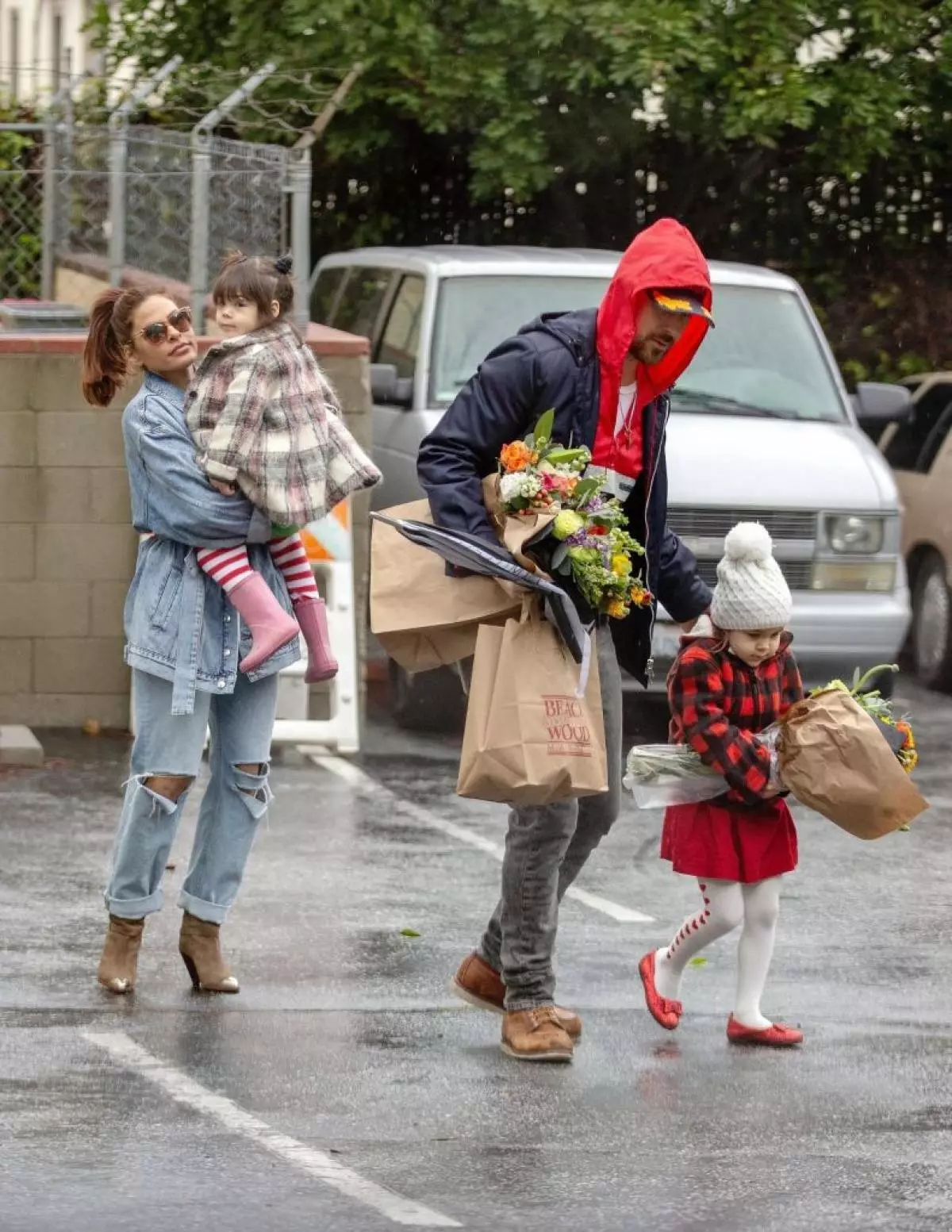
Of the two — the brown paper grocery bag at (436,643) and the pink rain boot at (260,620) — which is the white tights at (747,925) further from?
the pink rain boot at (260,620)

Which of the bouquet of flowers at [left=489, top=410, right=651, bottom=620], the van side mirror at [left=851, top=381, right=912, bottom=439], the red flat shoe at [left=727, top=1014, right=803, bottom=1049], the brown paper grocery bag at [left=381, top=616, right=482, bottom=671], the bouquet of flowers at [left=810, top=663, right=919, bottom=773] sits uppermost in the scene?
the bouquet of flowers at [left=489, top=410, right=651, bottom=620]

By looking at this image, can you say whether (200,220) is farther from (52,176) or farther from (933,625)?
(933,625)

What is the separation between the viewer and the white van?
1127cm

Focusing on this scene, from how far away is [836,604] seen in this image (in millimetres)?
11383

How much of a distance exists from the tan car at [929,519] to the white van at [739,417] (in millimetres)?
1966

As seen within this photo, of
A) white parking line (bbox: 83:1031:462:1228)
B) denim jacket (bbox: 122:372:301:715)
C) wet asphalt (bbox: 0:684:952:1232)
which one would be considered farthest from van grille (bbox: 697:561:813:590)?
white parking line (bbox: 83:1031:462:1228)

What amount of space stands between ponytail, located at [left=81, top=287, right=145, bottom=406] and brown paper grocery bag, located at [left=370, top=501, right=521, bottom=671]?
90 cm

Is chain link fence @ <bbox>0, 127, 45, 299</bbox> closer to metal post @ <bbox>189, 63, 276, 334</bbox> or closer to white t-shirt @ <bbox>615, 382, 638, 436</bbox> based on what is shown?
metal post @ <bbox>189, 63, 276, 334</bbox>

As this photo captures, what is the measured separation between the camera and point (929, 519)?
14.4 meters

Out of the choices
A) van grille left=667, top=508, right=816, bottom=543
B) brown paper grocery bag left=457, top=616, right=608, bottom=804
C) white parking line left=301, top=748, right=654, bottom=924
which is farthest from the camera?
van grille left=667, top=508, right=816, bottom=543

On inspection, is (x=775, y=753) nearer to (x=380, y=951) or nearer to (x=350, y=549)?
(x=380, y=951)

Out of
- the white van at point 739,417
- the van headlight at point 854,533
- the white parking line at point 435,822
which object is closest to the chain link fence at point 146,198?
the white van at point 739,417

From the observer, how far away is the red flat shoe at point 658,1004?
252 inches

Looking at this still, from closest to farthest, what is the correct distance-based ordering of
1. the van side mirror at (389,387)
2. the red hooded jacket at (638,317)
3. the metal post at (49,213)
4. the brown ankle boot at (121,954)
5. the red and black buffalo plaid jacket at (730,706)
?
1. the red hooded jacket at (638,317)
2. the red and black buffalo plaid jacket at (730,706)
3. the brown ankle boot at (121,954)
4. the van side mirror at (389,387)
5. the metal post at (49,213)
